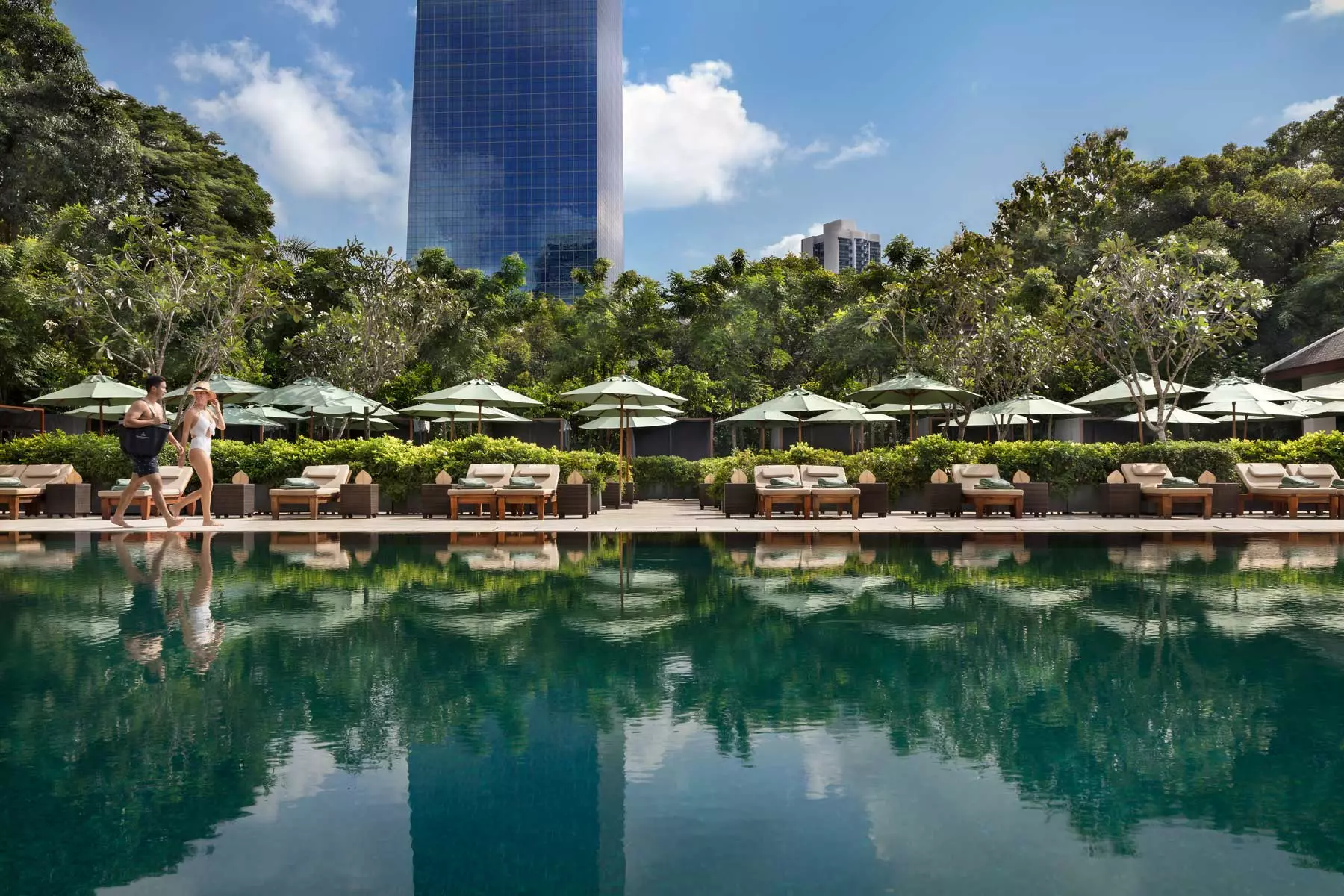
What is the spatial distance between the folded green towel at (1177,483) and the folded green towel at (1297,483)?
65.3 inches

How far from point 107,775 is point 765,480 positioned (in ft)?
42.0

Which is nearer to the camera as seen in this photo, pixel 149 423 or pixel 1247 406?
pixel 149 423

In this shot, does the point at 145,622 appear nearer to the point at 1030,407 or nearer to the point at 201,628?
the point at 201,628

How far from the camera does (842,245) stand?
9638 cm

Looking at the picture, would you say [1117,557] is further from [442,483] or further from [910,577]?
[442,483]

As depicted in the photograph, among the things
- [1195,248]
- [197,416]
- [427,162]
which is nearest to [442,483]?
[197,416]

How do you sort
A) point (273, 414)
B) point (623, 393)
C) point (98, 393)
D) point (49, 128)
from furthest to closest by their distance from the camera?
point (49, 128), point (273, 414), point (98, 393), point (623, 393)

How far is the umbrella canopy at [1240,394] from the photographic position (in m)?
19.6

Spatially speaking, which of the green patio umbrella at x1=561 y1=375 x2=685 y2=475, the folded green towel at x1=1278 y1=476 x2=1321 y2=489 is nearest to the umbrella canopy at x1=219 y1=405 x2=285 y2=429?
the green patio umbrella at x1=561 y1=375 x2=685 y2=475

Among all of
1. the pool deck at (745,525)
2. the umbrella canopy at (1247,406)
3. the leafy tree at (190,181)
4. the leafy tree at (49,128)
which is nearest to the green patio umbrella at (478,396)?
the pool deck at (745,525)

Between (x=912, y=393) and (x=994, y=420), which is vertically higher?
(x=994, y=420)

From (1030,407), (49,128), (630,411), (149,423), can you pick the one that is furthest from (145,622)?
(49,128)

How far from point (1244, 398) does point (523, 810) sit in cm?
2128

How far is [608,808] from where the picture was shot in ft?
8.76
